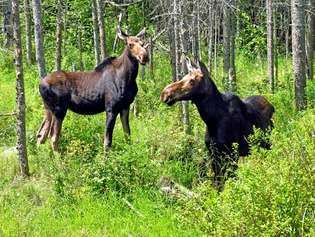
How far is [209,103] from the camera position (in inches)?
348

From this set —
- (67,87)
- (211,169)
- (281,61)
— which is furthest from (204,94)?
(281,61)

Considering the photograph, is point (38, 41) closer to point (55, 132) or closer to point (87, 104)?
point (87, 104)

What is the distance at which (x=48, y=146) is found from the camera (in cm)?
1116

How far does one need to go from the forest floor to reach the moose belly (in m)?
0.39

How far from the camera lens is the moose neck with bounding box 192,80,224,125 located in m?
8.79

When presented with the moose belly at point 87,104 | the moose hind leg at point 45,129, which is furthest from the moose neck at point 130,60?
the moose hind leg at point 45,129

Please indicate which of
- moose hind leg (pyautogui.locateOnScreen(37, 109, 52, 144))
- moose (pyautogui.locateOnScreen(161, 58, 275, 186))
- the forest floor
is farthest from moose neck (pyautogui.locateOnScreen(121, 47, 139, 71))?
moose (pyautogui.locateOnScreen(161, 58, 275, 186))

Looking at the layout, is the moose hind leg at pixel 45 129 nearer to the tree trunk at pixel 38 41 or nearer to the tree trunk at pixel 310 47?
the tree trunk at pixel 38 41

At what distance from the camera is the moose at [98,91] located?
35.4 feet

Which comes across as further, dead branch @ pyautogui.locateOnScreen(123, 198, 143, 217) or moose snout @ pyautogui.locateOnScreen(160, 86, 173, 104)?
moose snout @ pyautogui.locateOnScreen(160, 86, 173, 104)

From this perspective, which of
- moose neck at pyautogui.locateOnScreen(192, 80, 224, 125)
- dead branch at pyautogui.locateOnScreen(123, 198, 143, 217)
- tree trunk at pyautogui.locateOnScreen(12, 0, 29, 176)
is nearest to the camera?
dead branch at pyautogui.locateOnScreen(123, 198, 143, 217)

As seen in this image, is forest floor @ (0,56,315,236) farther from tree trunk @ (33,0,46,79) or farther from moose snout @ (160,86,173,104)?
tree trunk @ (33,0,46,79)

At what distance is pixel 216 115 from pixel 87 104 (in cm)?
320

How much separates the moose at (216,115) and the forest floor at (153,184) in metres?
0.49
